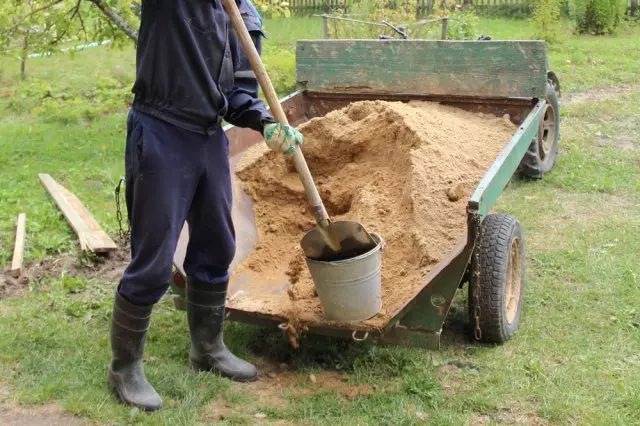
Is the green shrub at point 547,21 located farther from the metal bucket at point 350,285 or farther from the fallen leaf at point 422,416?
the fallen leaf at point 422,416

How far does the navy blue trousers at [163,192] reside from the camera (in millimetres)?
3533

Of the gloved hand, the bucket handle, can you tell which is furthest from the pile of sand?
the gloved hand

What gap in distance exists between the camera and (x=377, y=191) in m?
4.93

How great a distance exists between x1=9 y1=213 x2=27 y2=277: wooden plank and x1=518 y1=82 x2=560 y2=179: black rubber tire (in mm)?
4244

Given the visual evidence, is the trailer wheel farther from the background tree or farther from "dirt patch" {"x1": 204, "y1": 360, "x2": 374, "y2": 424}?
the background tree

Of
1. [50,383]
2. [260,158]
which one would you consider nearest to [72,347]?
[50,383]

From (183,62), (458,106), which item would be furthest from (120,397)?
(458,106)

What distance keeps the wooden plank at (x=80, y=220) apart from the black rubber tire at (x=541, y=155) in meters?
3.67

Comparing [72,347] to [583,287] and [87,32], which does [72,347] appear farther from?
[87,32]

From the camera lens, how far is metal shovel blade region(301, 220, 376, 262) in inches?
153

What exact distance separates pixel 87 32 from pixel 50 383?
17.4 ft

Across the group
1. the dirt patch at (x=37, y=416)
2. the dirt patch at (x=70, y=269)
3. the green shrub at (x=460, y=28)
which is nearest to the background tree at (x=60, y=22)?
the dirt patch at (x=70, y=269)

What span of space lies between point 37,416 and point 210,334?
0.89 meters

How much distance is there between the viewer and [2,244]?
20.3ft
